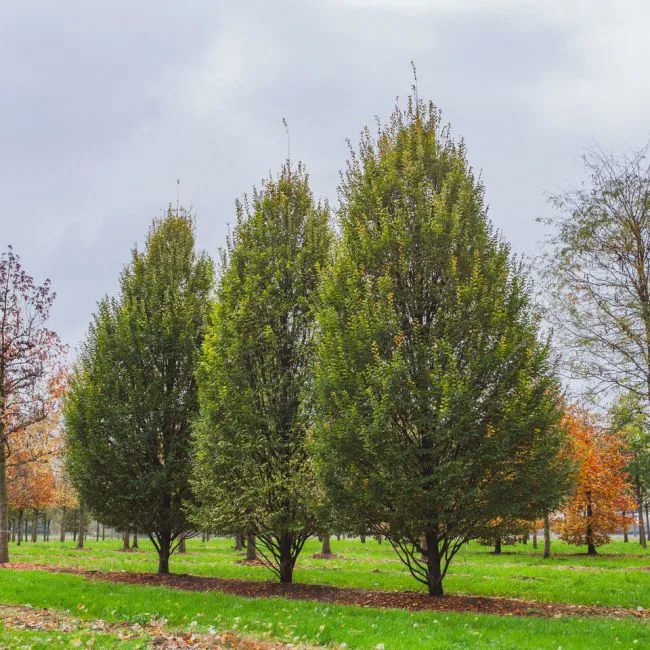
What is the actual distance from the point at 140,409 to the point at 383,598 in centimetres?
1049

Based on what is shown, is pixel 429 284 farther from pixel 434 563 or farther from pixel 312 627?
pixel 312 627

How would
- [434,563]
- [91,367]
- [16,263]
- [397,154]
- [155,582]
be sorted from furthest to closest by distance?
[16,263] → [91,367] → [155,582] → [397,154] → [434,563]

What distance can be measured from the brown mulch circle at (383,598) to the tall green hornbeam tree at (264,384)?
1.31 meters

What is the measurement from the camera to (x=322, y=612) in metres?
11.8

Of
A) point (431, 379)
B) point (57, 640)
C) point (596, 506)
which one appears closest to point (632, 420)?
point (431, 379)

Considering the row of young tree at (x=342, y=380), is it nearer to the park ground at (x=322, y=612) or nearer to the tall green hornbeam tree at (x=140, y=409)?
the tall green hornbeam tree at (x=140, y=409)

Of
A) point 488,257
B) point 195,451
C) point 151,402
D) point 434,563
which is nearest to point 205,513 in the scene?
point 195,451

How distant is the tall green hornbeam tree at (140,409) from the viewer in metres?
19.4

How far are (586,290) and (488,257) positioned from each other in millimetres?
7867

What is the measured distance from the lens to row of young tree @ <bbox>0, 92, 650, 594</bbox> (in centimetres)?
1301

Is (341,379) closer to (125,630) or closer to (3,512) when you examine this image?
(125,630)

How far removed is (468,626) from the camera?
10.3 meters

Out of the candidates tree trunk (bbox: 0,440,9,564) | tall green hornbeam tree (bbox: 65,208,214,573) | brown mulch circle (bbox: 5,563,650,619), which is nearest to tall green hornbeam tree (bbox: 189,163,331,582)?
brown mulch circle (bbox: 5,563,650,619)

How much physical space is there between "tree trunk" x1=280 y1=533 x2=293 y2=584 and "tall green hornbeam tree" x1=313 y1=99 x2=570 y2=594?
14.1 feet
